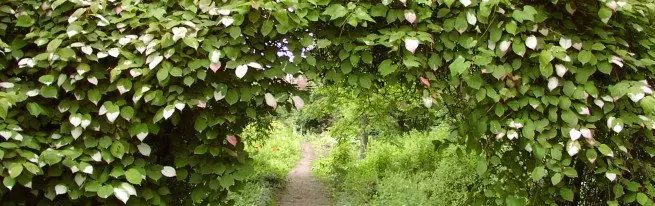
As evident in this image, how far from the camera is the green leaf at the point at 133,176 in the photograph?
2.47m

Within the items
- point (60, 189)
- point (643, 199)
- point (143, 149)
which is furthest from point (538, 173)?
point (60, 189)

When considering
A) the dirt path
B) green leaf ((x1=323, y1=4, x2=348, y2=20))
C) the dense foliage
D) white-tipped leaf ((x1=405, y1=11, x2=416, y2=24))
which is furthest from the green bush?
green leaf ((x1=323, y1=4, x2=348, y2=20))

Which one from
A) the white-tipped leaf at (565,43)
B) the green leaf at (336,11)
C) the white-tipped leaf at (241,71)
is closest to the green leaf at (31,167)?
the white-tipped leaf at (241,71)

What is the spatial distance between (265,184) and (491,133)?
7676mm

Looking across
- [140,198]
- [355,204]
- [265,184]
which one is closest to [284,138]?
[265,184]

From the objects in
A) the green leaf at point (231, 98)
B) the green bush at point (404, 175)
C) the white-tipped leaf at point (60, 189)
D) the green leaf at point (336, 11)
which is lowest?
the green bush at point (404, 175)

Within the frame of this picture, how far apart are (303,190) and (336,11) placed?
9170 mm

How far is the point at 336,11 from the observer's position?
2.45 metres

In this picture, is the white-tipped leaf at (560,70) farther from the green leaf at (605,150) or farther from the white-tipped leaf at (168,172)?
the white-tipped leaf at (168,172)

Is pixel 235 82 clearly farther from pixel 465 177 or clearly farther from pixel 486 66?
pixel 465 177

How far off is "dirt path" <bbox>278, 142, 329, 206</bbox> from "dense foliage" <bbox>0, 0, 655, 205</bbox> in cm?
727

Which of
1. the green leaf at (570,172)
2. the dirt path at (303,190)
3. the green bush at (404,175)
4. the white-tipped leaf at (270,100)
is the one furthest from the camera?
the dirt path at (303,190)

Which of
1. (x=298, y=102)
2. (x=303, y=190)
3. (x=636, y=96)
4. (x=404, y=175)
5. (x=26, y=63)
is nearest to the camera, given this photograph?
(x=636, y=96)

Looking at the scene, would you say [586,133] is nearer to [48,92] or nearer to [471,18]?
[471,18]
